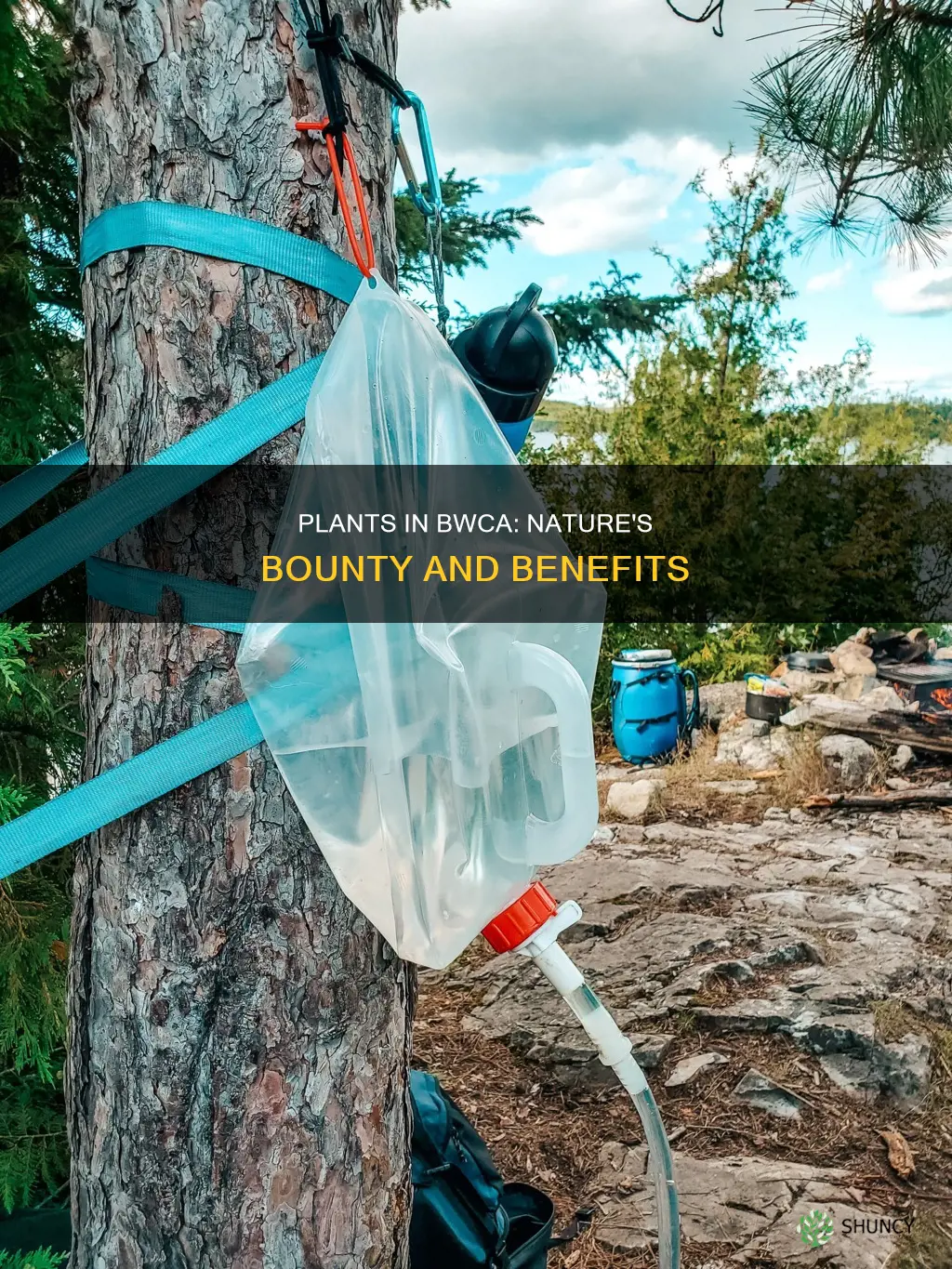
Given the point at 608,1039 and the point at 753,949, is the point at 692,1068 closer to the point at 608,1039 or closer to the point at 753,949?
the point at 753,949

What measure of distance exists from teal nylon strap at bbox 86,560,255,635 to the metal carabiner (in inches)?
19.2

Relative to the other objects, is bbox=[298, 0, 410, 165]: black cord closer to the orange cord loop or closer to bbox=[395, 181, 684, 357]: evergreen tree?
the orange cord loop

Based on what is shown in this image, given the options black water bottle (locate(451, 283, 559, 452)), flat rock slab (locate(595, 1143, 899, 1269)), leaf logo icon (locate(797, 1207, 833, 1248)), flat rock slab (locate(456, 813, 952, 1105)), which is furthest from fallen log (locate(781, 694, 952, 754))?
black water bottle (locate(451, 283, 559, 452))

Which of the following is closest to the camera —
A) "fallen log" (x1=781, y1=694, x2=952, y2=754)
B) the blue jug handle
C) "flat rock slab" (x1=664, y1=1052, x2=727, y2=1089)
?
"flat rock slab" (x1=664, y1=1052, x2=727, y2=1089)

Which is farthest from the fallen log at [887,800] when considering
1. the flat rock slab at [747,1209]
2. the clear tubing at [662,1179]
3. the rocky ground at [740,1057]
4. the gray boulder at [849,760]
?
the clear tubing at [662,1179]

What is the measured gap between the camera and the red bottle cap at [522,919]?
1148 mm

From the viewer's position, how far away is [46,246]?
6.47 ft

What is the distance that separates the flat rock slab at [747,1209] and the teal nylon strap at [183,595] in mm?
1673

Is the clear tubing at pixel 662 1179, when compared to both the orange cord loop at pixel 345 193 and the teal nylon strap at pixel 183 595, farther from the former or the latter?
the orange cord loop at pixel 345 193

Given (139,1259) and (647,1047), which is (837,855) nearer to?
(647,1047)

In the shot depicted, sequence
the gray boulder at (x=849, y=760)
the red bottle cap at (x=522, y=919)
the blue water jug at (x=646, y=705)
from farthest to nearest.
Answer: the blue water jug at (x=646, y=705), the gray boulder at (x=849, y=760), the red bottle cap at (x=522, y=919)

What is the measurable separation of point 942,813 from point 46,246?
440cm

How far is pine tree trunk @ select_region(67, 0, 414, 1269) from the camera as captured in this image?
1.11m

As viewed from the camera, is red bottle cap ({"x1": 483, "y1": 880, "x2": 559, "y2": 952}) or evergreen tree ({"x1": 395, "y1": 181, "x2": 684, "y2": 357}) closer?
red bottle cap ({"x1": 483, "y1": 880, "x2": 559, "y2": 952})
